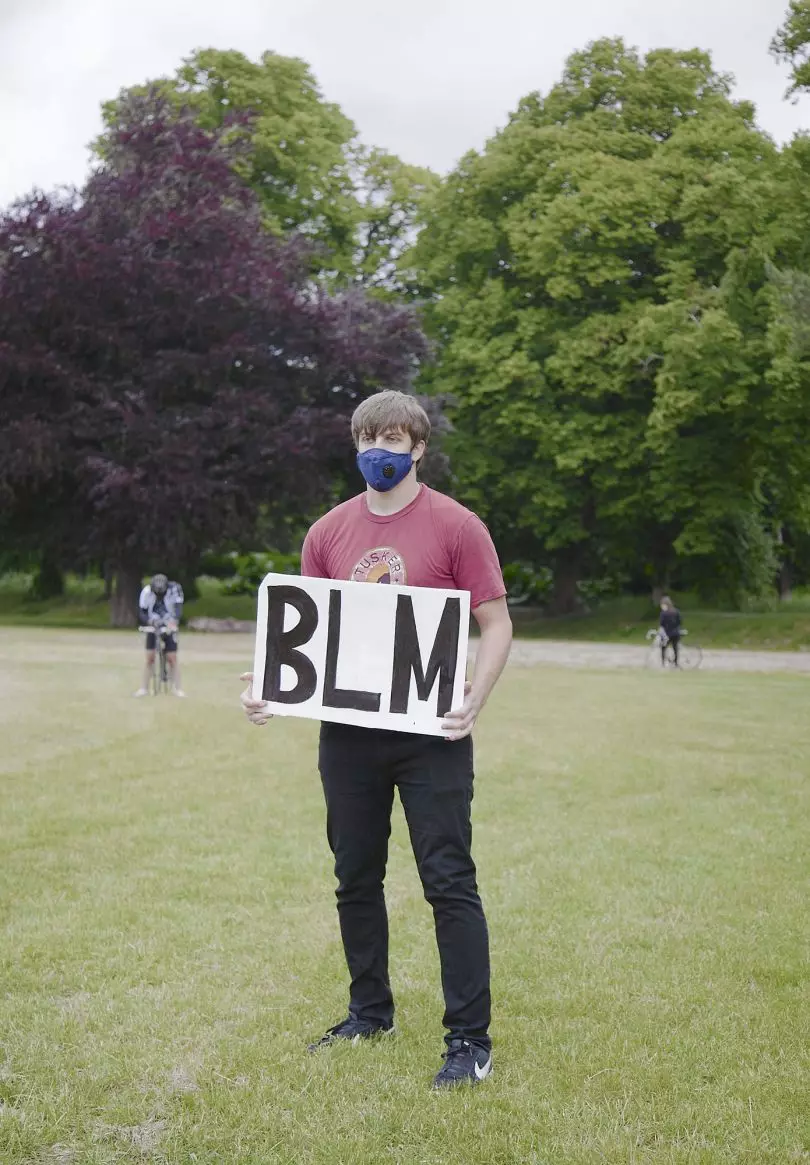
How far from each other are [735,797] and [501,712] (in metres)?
7.13

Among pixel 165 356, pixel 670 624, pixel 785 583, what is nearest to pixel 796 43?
pixel 670 624

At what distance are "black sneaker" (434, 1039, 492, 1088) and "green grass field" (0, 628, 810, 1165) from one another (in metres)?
0.07

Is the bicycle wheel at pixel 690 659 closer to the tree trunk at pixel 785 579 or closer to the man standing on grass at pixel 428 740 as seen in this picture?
the man standing on grass at pixel 428 740

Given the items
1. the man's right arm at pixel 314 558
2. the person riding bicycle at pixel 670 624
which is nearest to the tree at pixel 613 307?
the person riding bicycle at pixel 670 624

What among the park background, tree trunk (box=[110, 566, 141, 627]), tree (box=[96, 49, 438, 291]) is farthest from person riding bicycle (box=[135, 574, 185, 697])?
tree (box=[96, 49, 438, 291])

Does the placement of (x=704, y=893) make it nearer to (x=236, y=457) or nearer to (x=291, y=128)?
(x=236, y=457)

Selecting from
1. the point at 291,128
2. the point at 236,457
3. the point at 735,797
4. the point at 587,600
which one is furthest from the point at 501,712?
Answer: the point at 587,600

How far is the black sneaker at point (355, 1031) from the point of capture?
4949 mm

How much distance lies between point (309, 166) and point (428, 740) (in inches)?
1674

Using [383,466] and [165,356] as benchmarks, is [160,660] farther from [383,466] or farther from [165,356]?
[165,356]

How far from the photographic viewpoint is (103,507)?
34844mm

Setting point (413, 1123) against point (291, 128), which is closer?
point (413, 1123)

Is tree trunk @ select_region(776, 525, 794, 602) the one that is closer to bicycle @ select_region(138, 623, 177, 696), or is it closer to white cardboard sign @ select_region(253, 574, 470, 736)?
bicycle @ select_region(138, 623, 177, 696)

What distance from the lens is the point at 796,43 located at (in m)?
27.4
